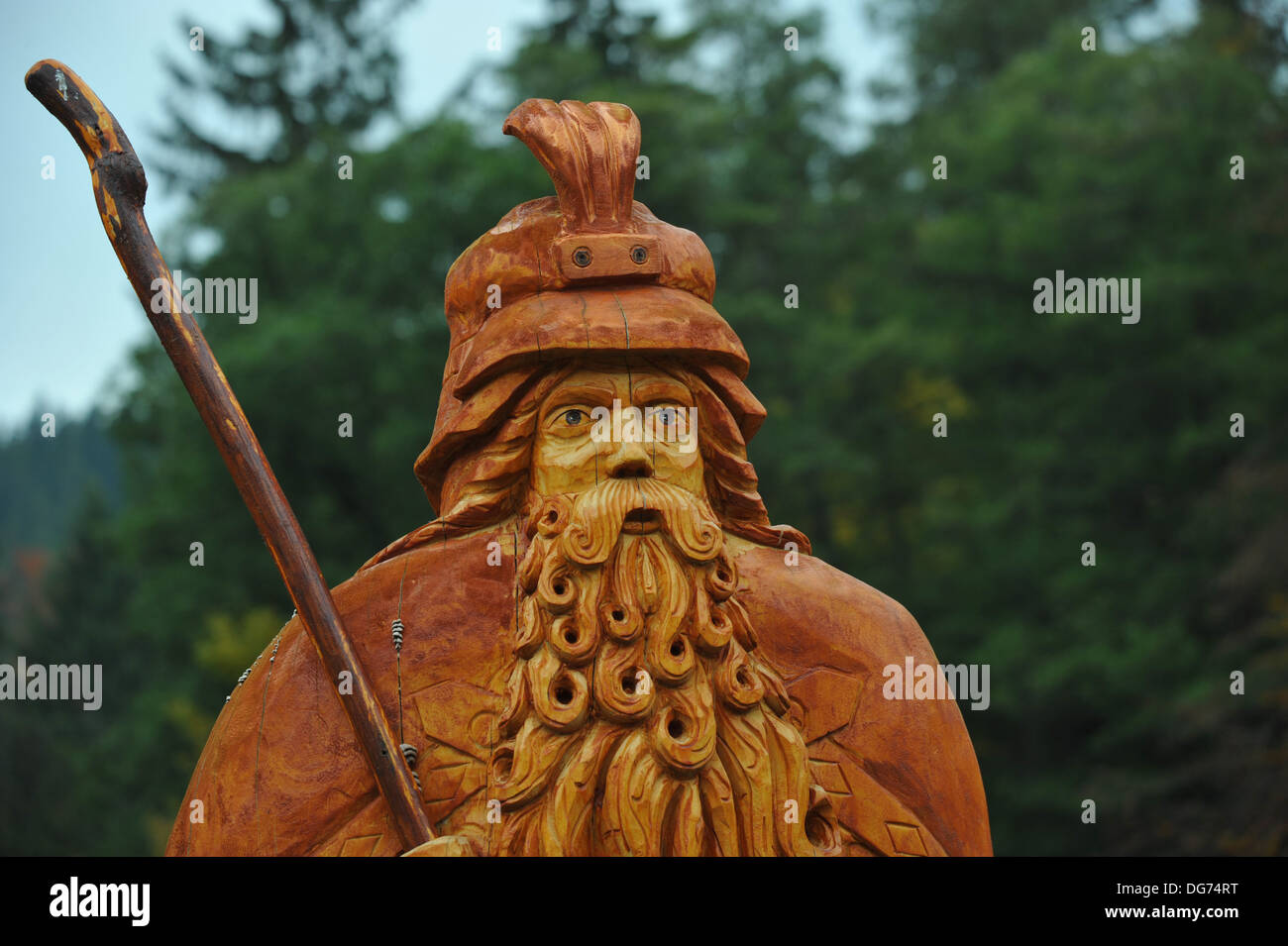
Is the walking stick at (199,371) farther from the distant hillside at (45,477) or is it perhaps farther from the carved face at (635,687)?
the distant hillside at (45,477)

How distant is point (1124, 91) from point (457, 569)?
46.9 ft

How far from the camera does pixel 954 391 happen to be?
16.4 m

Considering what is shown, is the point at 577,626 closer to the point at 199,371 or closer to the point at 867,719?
the point at 867,719

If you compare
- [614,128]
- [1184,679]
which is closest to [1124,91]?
[1184,679]

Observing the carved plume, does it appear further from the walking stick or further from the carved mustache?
the walking stick

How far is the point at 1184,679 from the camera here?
12.8 m

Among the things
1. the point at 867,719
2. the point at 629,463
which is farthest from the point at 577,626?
the point at 867,719

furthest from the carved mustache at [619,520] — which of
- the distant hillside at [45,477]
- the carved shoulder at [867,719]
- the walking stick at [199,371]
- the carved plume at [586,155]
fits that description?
the distant hillside at [45,477]

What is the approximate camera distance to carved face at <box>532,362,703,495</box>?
3.83 meters

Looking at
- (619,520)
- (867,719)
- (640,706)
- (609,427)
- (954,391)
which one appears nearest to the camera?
(640,706)

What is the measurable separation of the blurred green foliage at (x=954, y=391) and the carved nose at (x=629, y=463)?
26.2 feet

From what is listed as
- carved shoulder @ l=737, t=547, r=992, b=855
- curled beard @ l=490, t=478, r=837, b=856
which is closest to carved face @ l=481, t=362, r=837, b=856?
curled beard @ l=490, t=478, r=837, b=856

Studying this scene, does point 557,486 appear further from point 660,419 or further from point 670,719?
point 670,719

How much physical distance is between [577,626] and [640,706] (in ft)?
0.81
